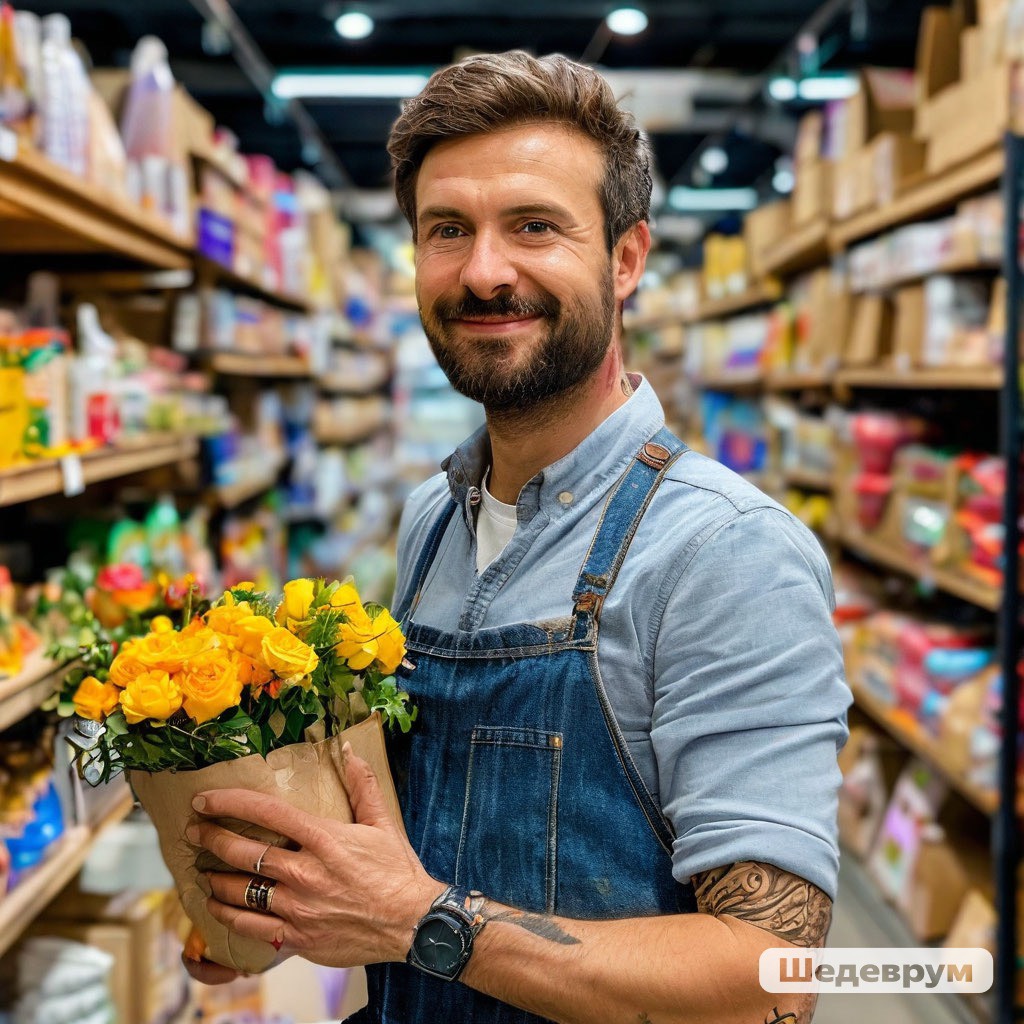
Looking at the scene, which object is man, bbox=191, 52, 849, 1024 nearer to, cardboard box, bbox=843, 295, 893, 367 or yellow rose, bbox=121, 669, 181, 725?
yellow rose, bbox=121, 669, 181, 725

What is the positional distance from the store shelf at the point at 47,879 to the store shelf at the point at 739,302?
4659mm

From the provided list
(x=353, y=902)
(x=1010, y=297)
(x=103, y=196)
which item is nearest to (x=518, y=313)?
(x=353, y=902)

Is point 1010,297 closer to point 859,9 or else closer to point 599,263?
point 599,263

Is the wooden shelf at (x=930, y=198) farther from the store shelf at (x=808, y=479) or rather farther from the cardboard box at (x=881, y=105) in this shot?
the store shelf at (x=808, y=479)

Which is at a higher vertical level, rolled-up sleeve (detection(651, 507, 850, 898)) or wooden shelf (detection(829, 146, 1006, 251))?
wooden shelf (detection(829, 146, 1006, 251))

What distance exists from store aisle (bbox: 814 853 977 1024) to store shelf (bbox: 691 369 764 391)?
9.08 ft

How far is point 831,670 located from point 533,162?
70cm

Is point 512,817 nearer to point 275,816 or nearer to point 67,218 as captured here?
point 275,816

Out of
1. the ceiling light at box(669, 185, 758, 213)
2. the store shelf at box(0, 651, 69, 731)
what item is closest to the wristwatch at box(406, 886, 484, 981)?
the store shelf at box(0, 651, 69, 731)

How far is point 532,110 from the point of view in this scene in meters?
1.39

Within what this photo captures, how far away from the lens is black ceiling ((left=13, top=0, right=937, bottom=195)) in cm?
657

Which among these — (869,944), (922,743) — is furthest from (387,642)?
(869,944)

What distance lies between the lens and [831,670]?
118cm

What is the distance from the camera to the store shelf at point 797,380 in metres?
4.91
